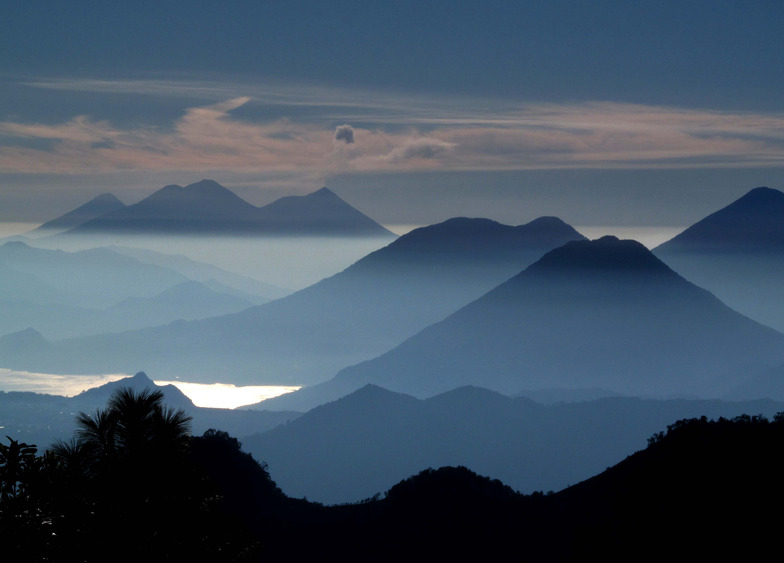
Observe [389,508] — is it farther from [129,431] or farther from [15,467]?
[15,467]

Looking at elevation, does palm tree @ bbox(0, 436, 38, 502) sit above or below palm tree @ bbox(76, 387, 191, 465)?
below

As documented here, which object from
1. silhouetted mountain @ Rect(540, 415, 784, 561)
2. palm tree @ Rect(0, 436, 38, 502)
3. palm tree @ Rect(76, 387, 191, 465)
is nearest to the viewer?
palm tree @ Rect(0, 436, 38, 502)

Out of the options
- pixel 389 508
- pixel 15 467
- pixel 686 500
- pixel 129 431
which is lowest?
pixel 389 508

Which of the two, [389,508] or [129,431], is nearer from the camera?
[129,431]

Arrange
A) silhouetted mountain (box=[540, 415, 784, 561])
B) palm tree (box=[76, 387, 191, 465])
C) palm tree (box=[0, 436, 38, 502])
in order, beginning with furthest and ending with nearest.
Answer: silhouetted mountain (box=[540, 415, 784, 561]) → palm tree (box=[76, 387, 191, 465]) → palm tree (box=[0, 436, 38, 502])

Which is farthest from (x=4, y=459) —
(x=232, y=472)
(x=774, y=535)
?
(x=232, y=472)

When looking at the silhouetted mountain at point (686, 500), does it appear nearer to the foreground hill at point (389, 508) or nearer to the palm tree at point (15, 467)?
the foreground hill at point (389, 508)

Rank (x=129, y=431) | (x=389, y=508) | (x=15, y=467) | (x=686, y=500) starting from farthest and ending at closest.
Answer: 1. (x=389, y=508)
2. (x=686, y=500)
3. (x=129, y=431)
4. (x=15, y=467)

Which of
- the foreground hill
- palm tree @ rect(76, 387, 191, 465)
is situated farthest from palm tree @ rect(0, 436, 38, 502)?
palm tree @ rect(76, 387, 191, 465)

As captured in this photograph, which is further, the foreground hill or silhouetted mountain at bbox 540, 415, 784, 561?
silhouetted mountain at bbox 540, 415, 784, 561

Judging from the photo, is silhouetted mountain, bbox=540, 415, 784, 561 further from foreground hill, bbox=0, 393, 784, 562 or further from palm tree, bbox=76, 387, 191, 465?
palm tree, bbox=76, 387, 191, 465

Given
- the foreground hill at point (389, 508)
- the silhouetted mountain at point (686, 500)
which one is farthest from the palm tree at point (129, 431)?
the silhouetted mountain at point (686, 500)

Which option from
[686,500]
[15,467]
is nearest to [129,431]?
[15,467]

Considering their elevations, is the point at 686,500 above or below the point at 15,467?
below
